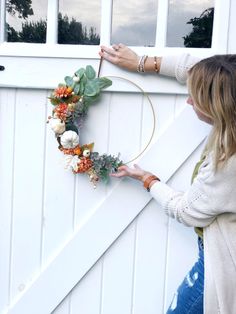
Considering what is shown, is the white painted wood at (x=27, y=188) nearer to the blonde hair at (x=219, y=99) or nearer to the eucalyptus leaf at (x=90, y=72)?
the eucalyptus leaf at (x=90, y=72)

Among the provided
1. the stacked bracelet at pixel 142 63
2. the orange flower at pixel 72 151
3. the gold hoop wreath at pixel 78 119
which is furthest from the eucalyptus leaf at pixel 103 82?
the orange flower at pixel 72 151

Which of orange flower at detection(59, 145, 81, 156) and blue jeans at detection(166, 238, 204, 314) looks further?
orange flower at detection(59, 145, 81, 156)

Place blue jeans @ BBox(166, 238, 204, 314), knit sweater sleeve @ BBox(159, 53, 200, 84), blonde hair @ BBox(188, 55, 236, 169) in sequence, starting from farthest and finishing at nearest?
knit sweater sleeve @ BBox(159, 53, 200, 84) < blue jeans @ BBox(166, 238, 204, 314) < blonde hair @ BBox(188, 55, 236, 169)

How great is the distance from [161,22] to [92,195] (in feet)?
2.11

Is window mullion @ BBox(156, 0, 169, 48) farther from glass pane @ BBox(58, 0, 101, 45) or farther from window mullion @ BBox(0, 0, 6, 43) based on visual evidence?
window mullion @ BBox(0, 0, 6, 43)

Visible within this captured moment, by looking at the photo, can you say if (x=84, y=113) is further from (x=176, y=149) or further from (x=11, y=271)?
(x=11, y=271)

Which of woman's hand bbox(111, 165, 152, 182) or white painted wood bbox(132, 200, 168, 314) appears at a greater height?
woman's hand bbox(111, 165, 152, 182)

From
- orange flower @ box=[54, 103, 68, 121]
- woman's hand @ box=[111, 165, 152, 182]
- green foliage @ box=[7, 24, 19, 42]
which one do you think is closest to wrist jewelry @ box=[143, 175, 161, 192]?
woman's hand @ box=[111, 165, 152, 182]

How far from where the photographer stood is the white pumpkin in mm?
1537

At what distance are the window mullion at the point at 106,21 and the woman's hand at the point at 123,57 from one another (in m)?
0.08

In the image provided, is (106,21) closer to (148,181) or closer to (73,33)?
(73,33)

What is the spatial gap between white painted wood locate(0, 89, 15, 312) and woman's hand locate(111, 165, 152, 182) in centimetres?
39

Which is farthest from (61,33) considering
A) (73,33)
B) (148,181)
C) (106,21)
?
(148,181)

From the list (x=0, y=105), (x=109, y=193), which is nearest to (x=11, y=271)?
(x=109, y=193)
